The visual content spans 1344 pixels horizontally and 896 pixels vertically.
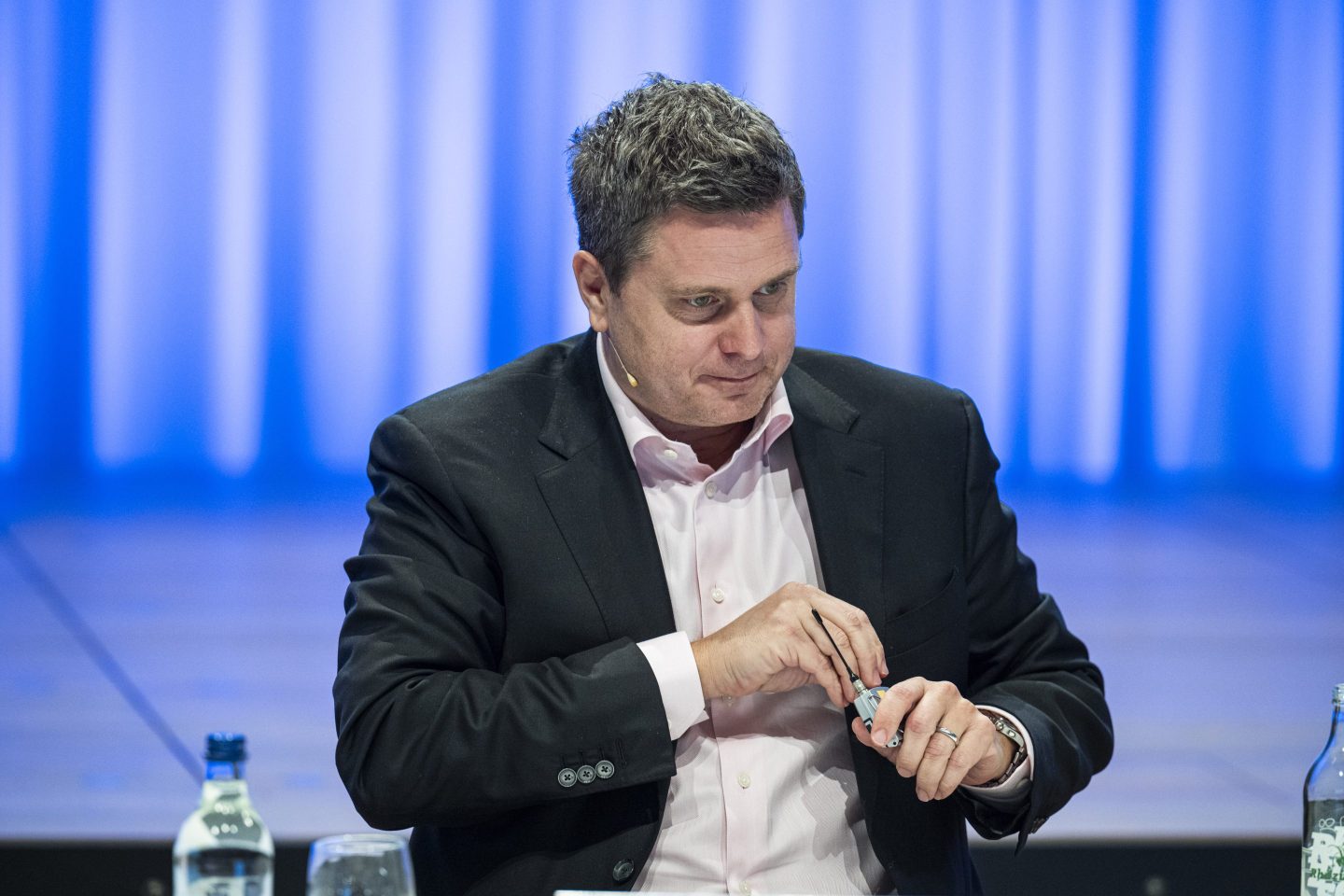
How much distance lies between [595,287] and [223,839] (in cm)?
91

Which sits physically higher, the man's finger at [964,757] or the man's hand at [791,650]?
the man's hand at [791,650]

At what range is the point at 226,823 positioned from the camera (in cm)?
107

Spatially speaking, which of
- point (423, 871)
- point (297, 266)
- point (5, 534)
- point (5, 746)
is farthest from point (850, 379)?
point (297, 266)

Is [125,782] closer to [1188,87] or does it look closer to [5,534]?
[5,534]

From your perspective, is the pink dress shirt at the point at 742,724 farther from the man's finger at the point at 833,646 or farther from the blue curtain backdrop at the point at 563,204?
the blue curtain backdrop at the point at 563,204

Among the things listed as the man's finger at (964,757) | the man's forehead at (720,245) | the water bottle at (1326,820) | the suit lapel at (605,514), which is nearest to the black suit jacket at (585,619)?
the suit lapel at (605,514)

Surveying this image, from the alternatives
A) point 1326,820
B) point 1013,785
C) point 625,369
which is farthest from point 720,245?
point 1326,820

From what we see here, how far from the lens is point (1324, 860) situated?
1.22 metres

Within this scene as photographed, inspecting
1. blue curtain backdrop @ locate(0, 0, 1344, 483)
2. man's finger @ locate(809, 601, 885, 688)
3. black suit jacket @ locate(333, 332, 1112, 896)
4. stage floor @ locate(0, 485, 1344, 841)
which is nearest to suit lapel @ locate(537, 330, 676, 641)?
black suit jacket @ locate(333, 332, 1112, 896)

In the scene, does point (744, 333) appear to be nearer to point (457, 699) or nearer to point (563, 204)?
point (457, 699)

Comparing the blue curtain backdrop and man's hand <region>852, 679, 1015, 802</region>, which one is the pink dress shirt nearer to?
man's hand <region>852, 679, 1015, 802</region>

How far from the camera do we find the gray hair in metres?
1.67

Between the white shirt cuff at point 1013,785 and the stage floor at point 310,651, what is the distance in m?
1.30

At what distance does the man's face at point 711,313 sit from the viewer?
66.1 inches
